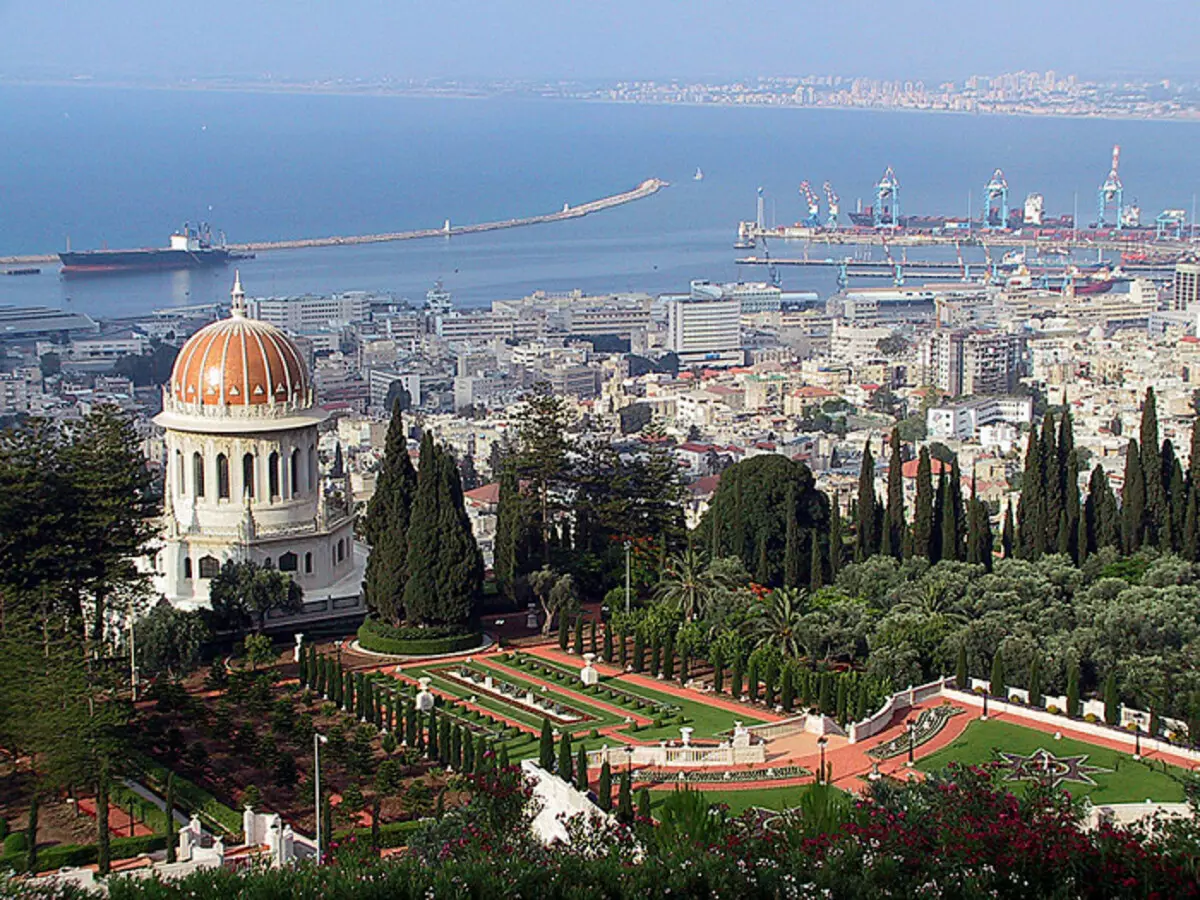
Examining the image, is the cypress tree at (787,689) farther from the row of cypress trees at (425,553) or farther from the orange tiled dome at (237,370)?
the orange tiled dome at (237,370)

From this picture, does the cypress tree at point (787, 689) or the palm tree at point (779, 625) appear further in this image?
the palm tree at point (779, 625)

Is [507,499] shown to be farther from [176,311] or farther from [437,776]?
[176,311]

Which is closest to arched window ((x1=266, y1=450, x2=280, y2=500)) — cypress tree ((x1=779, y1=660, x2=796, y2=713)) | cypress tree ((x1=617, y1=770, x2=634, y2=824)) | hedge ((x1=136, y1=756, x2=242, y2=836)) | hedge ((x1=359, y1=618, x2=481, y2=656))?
hedge ((x1=359, y1=618, x2=481, y2=656))

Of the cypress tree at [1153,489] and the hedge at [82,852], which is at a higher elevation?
the cypress tree at [1153,489]

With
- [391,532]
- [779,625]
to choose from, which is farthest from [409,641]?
[779,625]

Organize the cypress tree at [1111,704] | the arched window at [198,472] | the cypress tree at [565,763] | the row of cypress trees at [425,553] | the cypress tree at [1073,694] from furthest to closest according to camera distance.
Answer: the arched window at [198,472] → the row of cypress trees at [425,553] → the cypress tree at [1073,694] → the cypress tree at [1111,704] → the cypress tree at [565,763]

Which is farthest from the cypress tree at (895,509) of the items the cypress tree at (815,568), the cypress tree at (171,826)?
the cypress tree at (171,826)

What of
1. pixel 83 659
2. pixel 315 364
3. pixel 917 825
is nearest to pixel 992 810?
pixel 917 825

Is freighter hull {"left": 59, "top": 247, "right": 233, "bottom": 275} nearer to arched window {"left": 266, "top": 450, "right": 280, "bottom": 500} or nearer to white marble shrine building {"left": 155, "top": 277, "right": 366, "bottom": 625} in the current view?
white marble shrine building {"left": 155, "top": 277, "right": 366, "bottom": 625}

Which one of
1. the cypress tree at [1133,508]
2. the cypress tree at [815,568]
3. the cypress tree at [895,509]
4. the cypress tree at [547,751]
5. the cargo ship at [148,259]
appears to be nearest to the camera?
the cypress tree at [547,751]
